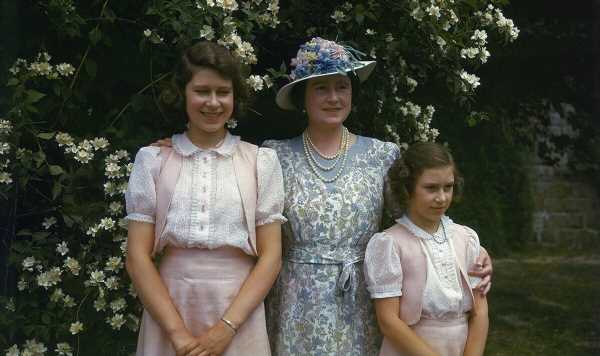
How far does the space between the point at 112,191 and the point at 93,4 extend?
753 millimetres

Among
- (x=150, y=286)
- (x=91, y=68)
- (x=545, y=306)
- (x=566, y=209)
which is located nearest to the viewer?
(x=150, y=286)

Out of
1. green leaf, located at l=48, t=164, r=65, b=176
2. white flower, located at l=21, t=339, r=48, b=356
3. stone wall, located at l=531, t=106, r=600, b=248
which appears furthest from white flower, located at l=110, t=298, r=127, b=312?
stone wall, located at l=531, t=106, r=600, b=248

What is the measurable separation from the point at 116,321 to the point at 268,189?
0.90 meters

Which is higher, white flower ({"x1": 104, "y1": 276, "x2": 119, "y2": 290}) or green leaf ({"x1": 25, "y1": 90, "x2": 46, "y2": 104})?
green leaf ({"x1": 25, "y1": 90, "x2": 46, "y2": 104})

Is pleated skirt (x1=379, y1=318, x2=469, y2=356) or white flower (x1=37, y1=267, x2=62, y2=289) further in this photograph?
white flower (x1=37, y1=267, x2=62, y2=289)

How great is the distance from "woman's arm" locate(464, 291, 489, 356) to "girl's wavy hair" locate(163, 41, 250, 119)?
1130 mm

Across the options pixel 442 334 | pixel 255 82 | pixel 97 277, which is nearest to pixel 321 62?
pixel 255 82

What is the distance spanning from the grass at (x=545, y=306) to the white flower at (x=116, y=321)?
3.56 meters

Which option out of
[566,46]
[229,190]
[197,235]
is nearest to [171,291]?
[197,235]

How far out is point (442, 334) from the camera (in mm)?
2727

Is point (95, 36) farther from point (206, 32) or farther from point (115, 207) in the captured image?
point (115, 207)

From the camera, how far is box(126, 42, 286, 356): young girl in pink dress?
259 centimetres

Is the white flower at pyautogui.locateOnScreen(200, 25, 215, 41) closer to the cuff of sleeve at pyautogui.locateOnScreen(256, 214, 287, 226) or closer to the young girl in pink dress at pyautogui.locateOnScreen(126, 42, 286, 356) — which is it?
the young girl in pink dress at pyautogui.locateOnScreen(126, 42, 286, 356)

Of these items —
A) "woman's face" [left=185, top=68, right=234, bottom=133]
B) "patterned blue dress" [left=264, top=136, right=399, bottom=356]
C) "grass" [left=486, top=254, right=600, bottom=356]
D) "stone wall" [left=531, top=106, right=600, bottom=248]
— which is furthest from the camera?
"stone wall" [left=531, top=106, right=600, bottom=248]
